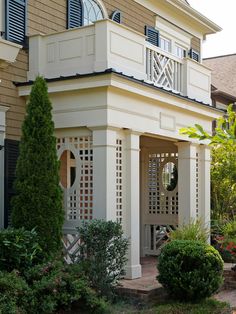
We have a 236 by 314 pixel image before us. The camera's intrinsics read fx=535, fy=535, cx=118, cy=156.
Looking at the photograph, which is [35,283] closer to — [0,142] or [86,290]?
[86,290]

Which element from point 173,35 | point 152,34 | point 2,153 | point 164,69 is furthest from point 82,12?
point 173,35

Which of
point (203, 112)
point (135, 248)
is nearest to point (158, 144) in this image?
point (203, 112)

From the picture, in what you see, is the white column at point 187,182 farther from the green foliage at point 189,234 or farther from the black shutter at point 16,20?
the black shutter at point 16,20

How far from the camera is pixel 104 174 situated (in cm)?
986

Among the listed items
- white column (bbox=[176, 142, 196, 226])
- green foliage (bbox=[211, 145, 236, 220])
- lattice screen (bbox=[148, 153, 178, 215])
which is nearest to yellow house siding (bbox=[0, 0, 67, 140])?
white column (bbox=[176, 142, 196, 226])

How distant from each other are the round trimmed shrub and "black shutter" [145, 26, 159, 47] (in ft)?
23.4

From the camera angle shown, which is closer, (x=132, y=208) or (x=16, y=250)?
(x=16, y=250)

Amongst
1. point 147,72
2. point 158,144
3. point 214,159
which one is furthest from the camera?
point 214,159

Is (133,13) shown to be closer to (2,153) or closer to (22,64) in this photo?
(22,64)

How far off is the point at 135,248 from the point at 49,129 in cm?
296

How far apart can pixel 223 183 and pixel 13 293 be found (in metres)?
10.7

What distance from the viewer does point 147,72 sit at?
1129 centimetres

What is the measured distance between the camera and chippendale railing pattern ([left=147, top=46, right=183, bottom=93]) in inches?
447

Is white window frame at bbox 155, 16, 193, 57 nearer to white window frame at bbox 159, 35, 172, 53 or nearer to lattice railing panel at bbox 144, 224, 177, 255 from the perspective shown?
white window frame at bbox 159, 35, 172, 53
